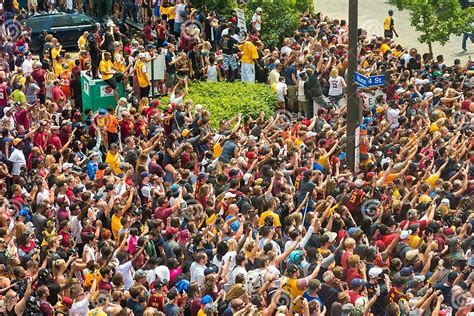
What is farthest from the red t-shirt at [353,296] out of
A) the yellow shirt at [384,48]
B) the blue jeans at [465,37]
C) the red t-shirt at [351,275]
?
the blue jeans at [465,37]

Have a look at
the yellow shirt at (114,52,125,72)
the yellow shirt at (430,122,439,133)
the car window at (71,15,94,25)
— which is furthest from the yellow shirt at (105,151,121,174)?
the car window at (71,15,94,25)

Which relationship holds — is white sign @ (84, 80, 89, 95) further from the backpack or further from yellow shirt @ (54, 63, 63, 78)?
the backpack

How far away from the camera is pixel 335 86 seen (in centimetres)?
2592

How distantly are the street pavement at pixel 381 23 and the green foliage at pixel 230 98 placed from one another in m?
9.78

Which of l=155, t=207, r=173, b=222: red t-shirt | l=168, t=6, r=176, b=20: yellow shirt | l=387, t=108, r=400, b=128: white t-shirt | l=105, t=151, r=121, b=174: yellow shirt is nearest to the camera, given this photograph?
l=155, t=207, r=173, b=222: red t-shirt

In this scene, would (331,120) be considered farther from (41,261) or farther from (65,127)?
(41,261)

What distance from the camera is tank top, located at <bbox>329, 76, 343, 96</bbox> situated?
1019 inches

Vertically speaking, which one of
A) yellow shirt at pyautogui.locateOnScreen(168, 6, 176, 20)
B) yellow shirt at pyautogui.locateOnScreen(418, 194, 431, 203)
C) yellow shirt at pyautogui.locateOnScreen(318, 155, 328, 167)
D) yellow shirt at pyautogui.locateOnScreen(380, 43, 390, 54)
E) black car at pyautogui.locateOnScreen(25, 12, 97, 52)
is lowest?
yellow shirt at pyautogui.locateOnScreen(418, 194, 431, 203)

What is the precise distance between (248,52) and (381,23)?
11.8 m

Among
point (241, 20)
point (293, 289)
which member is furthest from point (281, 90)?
point (293, 289)

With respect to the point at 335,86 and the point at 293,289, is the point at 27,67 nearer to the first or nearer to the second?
the point at 335,86

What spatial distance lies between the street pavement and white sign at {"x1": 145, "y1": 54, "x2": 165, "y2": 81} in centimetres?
1110

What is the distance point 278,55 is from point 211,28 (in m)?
2.98

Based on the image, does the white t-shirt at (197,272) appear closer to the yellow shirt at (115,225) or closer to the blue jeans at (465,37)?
the yellow shirt at (115,225)
